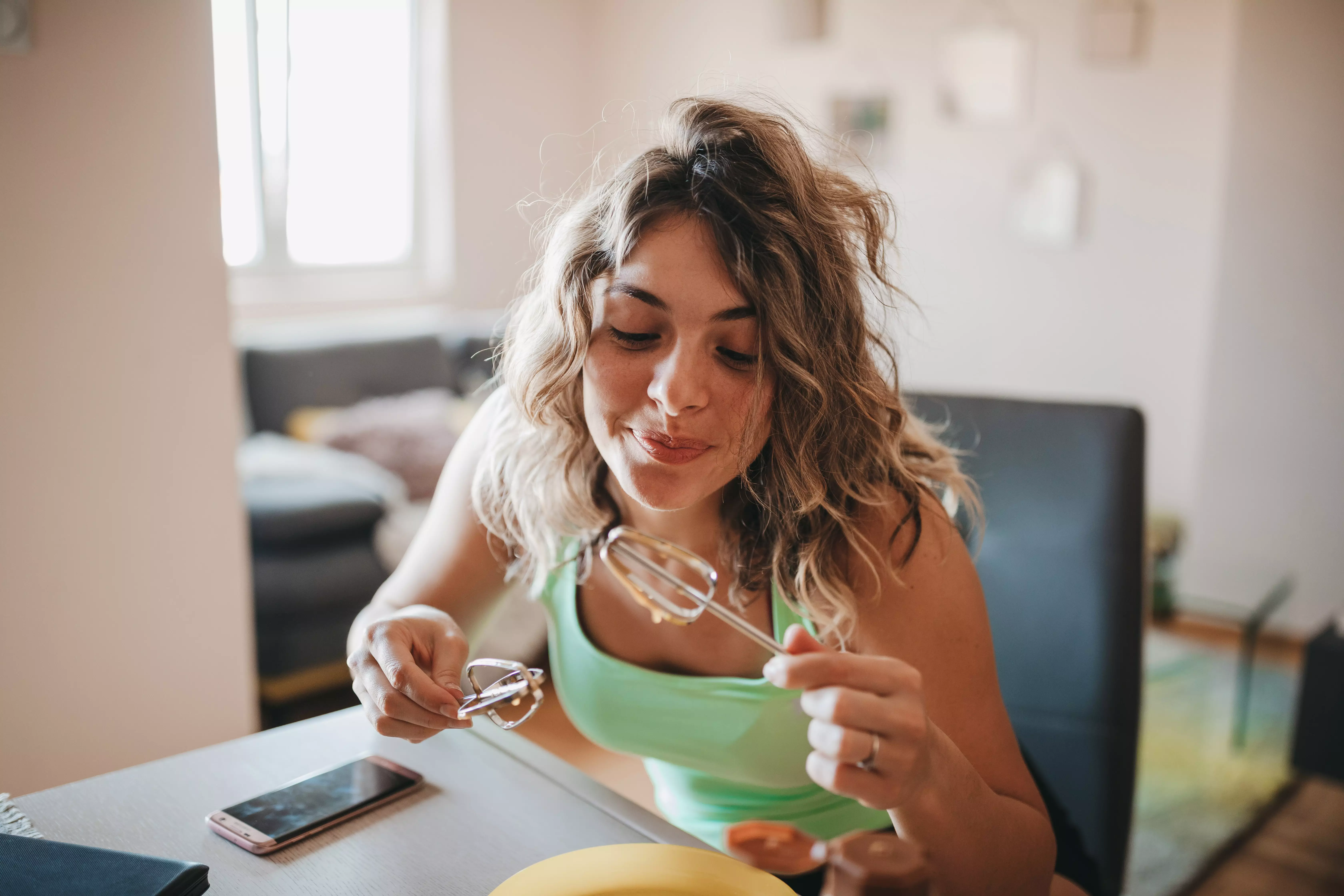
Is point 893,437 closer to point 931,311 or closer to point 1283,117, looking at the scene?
point 1283,117

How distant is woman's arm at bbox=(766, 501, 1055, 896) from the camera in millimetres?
658

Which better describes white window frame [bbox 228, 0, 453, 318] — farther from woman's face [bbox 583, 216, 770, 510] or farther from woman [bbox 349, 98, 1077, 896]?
woman's face [bbox 583, 216, 770, 510]

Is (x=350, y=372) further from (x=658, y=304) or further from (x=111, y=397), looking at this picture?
(x=658, y=304)

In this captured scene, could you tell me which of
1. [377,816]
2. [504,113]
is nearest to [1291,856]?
[377,816]

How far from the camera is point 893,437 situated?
3.43 ft

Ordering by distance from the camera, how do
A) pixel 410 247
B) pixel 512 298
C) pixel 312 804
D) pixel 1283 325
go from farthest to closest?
pixel 410 247, pixel 1283 325, pixel 512 298, pixel 312 804

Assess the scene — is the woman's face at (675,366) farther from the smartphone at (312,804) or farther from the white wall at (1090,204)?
the white wall at (1090,204)

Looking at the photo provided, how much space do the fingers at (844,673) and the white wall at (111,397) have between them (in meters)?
1.25

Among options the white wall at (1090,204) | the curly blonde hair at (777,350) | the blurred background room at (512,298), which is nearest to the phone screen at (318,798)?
the curly blonde hair at (777,350)

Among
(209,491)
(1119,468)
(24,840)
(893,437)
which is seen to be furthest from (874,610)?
(209,491)

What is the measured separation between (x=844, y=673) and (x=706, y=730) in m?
0.42

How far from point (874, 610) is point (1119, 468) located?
0.32 m

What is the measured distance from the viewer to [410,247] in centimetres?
494

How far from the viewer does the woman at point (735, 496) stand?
924mm
